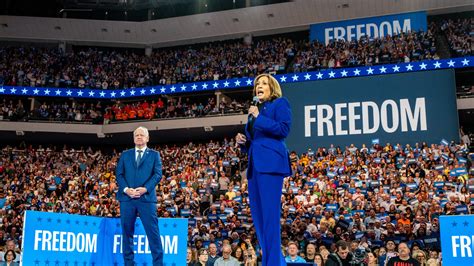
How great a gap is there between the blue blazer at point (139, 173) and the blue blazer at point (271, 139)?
5.54 feet

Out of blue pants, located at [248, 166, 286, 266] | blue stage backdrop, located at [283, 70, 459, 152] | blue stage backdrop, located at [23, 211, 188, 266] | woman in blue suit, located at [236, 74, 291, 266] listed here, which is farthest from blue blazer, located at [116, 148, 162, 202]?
blue stage backdrop, located at [283, 70, 459, 152]

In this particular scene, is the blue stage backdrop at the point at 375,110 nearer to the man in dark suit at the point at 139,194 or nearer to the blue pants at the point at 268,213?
the man in dark suit at the point at 139,194

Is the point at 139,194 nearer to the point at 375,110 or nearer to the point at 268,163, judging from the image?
the point at 268,163

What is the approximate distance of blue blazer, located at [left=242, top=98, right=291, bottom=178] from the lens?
12.9 feet

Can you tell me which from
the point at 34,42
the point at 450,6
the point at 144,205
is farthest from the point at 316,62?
the point at 144,205

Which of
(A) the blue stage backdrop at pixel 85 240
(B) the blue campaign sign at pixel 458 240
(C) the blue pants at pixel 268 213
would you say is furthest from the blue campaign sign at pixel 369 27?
(C) the blue pants at pixel 268 213

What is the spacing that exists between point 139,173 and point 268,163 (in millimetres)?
2016

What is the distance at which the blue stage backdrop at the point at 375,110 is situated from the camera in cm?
2156

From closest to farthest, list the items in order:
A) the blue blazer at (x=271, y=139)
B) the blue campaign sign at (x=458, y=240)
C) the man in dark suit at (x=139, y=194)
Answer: the blue blazer at (x=271, y=139) → the man in dark suit at (x=139, y=194) → the blue campaign sign at (x=458, y=240)

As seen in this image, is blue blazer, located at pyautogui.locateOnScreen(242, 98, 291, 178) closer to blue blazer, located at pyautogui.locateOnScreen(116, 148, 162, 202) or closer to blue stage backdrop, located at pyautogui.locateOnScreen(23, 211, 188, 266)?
blue blazer, located at pyautogui.locateOnScreen(116, 148, 162, 202)

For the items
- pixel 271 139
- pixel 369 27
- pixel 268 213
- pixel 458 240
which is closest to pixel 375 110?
pixel 369 27

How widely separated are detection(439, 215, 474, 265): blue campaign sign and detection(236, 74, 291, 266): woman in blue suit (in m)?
2.42

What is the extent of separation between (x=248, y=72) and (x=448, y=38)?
991cm

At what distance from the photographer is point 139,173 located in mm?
5473
